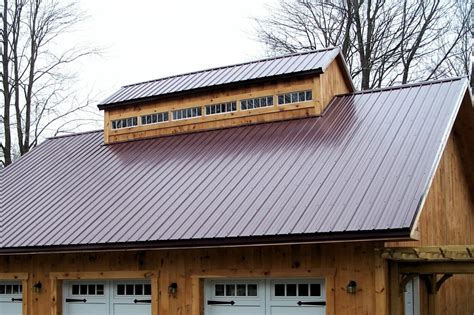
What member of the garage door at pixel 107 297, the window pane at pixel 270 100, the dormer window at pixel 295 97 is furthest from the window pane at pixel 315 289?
the window pane at pixel 270 100

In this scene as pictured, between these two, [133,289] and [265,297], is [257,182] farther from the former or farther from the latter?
[133,289]

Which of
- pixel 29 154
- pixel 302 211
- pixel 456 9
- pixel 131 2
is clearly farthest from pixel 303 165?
pixel 131 2

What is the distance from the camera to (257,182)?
1108 cm

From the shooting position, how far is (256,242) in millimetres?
9242

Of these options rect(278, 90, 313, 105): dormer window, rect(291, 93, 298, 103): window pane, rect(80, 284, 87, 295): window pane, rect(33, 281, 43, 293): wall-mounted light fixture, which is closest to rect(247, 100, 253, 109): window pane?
rect(278, 90, 313, 105): dormer window

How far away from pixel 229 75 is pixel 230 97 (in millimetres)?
761

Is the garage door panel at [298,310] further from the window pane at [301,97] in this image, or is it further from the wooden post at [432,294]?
the window pane at [301,97]

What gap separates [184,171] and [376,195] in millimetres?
4433

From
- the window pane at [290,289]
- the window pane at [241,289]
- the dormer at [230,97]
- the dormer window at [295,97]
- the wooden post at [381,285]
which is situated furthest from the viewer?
the dormer at [230,97]

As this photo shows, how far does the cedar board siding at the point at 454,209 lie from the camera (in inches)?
436

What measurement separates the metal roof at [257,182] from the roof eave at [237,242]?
2cm

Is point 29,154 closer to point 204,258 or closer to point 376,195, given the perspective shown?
point 204,258

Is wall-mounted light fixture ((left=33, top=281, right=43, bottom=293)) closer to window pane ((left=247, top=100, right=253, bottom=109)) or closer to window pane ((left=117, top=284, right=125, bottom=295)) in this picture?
window pane ((left=117, top=284, right=125, bottom=295))

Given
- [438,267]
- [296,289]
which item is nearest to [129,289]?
[296,289]
